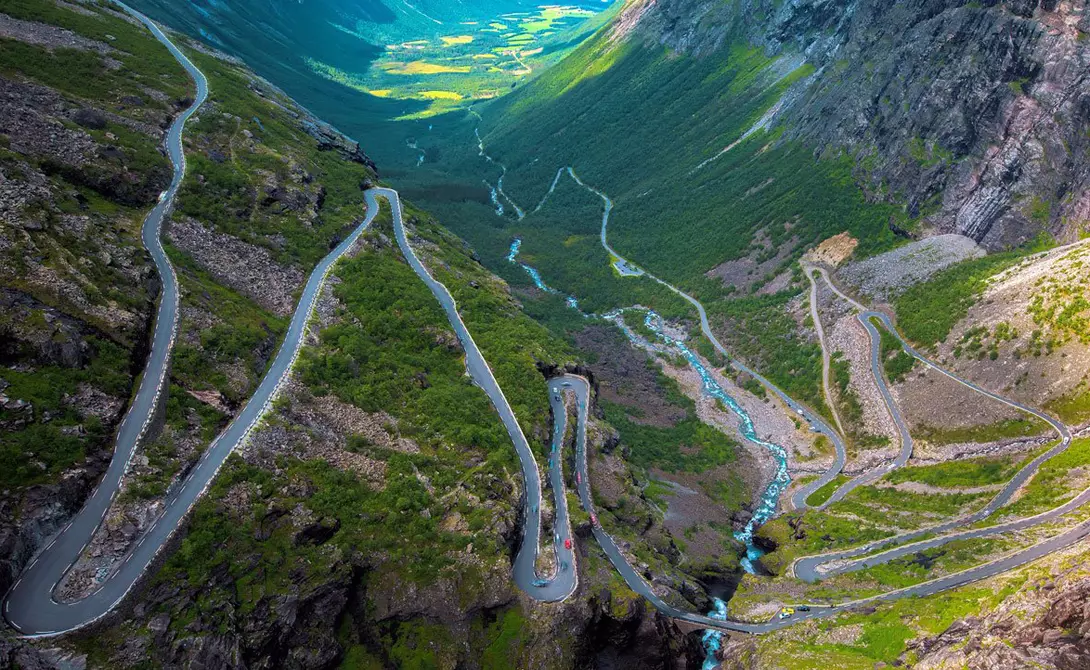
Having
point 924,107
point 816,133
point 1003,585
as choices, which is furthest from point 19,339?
point 816,133

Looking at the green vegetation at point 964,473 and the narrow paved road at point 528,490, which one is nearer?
the narrow paved road at point 528,490

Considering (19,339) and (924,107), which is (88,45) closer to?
(19,339)

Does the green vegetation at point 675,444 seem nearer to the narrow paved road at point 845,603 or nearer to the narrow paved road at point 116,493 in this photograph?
the narrow paved road at point 845,603

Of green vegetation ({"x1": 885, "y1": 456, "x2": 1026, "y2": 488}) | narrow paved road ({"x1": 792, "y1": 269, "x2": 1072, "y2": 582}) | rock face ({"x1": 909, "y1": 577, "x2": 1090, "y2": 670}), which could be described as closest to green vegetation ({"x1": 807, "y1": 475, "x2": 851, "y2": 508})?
green vegetation ({"x1": 885, "y1": 456, "x2": 1026, "y2": 488})

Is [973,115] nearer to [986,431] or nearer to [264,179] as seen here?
[986,431]

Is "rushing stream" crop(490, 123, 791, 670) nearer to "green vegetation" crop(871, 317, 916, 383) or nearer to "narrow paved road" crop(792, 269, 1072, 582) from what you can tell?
"narrow paved road" crop(792, 269, 1072, 582)

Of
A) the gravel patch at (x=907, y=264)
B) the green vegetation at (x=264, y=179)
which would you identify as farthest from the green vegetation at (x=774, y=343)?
the green vegetation at (x=264, y=179)

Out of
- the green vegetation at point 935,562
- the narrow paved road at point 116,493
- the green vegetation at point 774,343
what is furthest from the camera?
the green vegetation at point 774,343

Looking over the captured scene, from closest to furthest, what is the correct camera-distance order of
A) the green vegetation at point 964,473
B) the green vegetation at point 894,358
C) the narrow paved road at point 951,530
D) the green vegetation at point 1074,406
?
the narrow paved road at point 951,530
the green vegetation at point 964,473
the green vegetation at point 1074,406
the green vegetation at point 894,358
